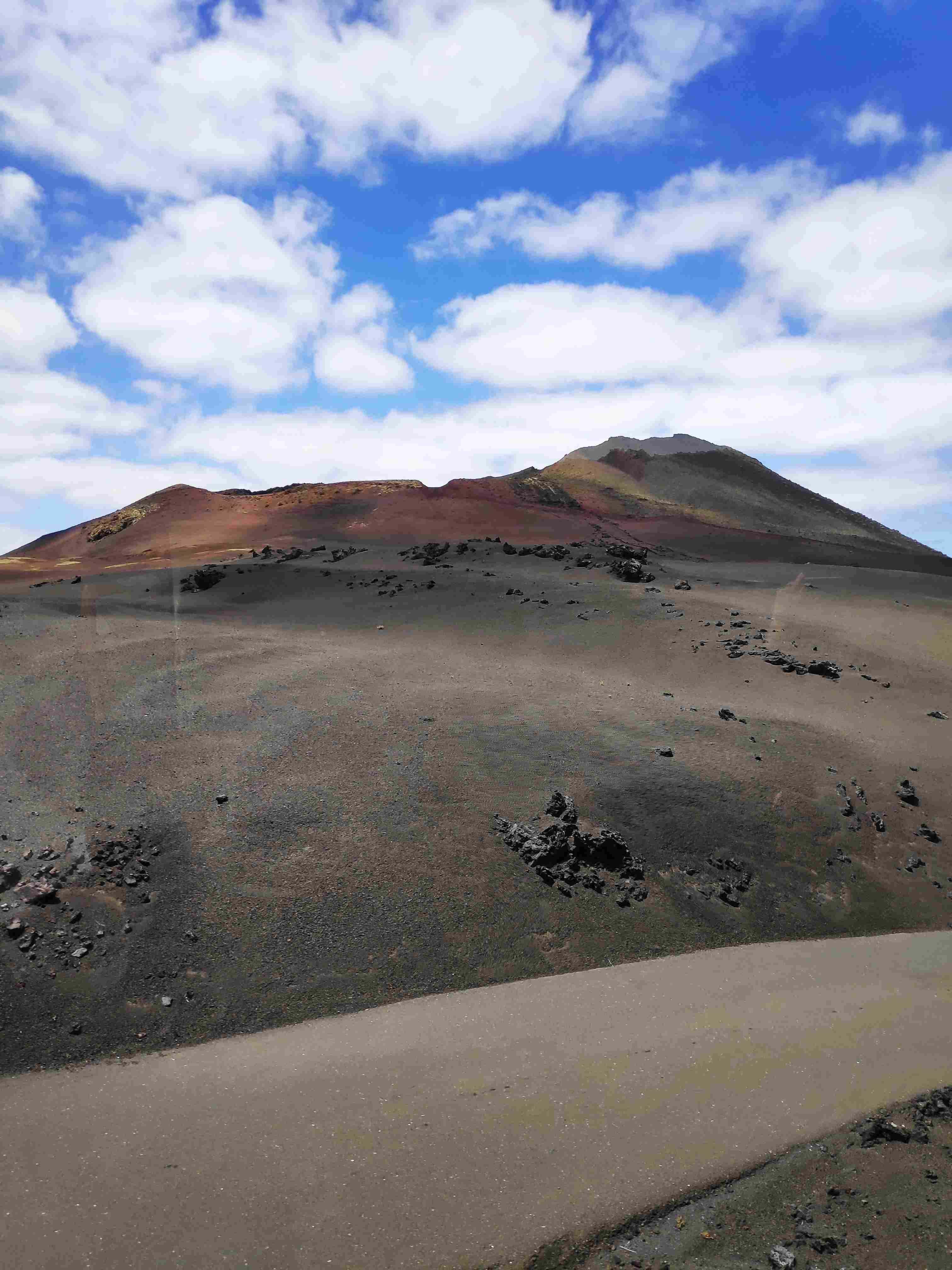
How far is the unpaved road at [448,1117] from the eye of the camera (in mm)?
4797

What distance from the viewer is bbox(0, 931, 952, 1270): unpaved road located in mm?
4797

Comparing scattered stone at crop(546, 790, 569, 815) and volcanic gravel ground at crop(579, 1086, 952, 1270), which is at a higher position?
scattered stone at crop(546, 790, 569, 815)

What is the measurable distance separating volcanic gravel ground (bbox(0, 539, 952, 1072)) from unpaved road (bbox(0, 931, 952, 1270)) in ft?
1.97

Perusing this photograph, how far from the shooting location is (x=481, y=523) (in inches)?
1174

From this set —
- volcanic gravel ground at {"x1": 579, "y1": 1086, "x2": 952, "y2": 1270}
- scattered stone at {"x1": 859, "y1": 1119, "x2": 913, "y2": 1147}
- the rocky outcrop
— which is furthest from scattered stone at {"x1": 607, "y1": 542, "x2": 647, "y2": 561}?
volcanic gravel ground at {"x1": 579, "y1": 1086, "x2": 952, "y2": 1270}

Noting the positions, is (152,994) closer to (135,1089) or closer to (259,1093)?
(135,1089)

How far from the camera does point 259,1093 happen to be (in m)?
5.98

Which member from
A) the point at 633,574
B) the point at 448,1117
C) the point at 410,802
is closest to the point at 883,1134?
the point at 448,1117

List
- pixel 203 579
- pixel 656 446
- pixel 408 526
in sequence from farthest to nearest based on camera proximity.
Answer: pixel 656 446 → pixel 408 526 → pixel 203 579

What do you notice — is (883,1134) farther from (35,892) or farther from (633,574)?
(633,574)

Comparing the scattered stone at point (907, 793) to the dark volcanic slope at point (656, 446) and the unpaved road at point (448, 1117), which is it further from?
the dark volcanic slope at point (656, 446)

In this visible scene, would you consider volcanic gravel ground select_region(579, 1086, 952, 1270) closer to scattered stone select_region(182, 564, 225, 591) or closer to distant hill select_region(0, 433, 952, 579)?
scattered stone select_region(182, 564, 225, 591)

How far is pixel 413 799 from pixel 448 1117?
438 cm

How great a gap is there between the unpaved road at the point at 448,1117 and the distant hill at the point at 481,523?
21.1 metres
